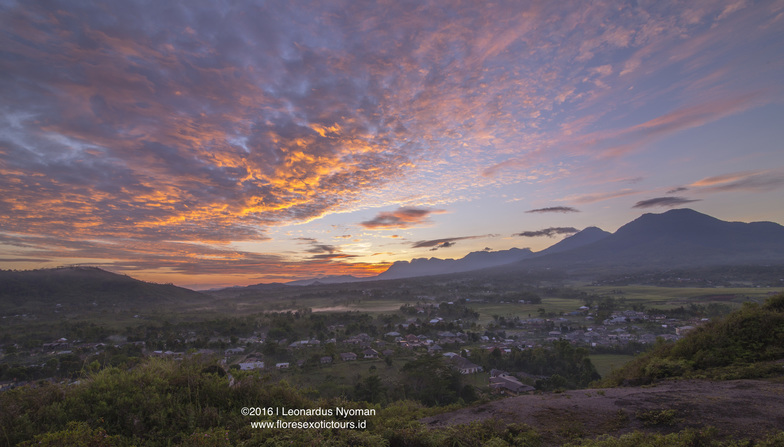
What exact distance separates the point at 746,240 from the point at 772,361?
256m

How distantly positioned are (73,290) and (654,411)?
109 meters

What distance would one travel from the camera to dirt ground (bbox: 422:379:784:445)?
4.91 metres

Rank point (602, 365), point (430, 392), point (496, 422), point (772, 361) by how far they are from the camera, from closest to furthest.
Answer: point (496, 422) → point (772, 361) → point (430, 392) → point (602, 365)

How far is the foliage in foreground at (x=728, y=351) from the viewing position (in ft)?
25.1

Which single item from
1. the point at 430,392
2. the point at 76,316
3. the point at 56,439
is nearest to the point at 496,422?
the point at 56,439

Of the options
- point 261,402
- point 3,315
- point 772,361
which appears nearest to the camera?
point 261,402

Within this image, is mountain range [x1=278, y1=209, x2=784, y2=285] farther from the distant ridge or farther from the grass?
the grass

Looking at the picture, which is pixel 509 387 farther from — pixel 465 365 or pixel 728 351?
pixel 728 351

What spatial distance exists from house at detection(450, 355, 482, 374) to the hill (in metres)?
80.4

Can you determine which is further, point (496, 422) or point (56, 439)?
point (496, 422)

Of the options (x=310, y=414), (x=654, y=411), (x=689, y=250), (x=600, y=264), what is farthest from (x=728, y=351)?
(x=689, y=250)

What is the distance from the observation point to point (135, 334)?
4228cm

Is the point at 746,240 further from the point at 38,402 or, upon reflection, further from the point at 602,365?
the point at 38,402

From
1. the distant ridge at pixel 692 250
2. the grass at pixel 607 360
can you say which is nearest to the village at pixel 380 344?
the grass at pixel 607 360
